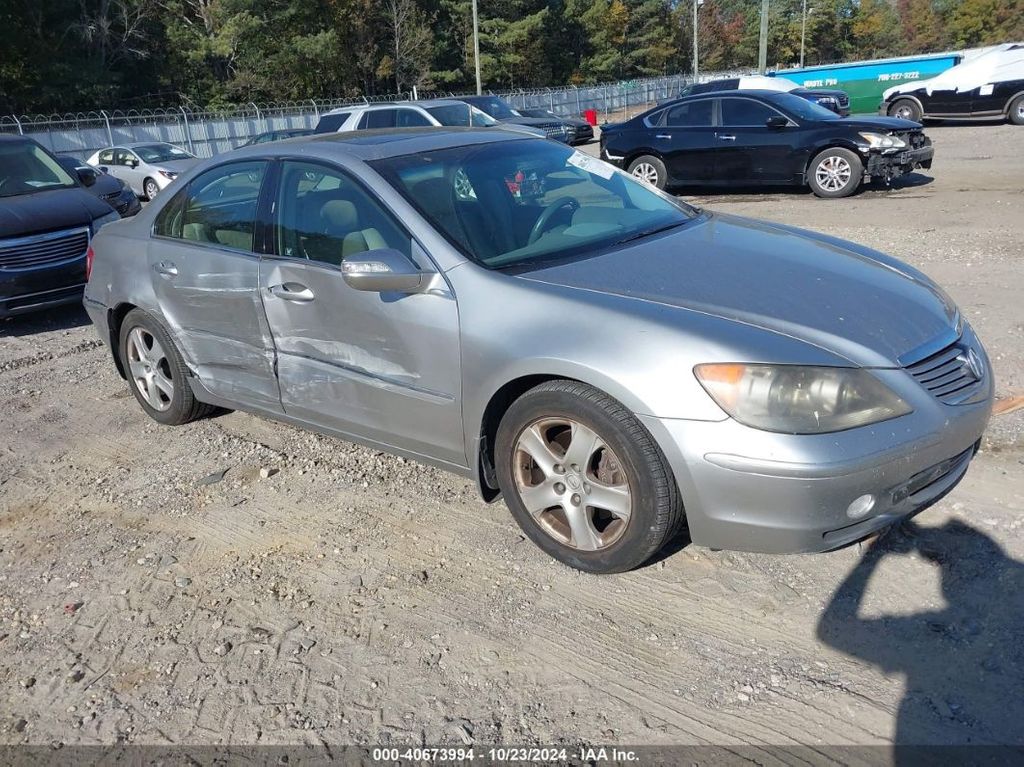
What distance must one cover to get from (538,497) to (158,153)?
65.8 feet

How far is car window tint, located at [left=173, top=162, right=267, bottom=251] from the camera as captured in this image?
166 inches

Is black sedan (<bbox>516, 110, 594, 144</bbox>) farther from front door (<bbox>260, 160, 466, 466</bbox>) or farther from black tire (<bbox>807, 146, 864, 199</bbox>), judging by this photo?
front door (<bbox>260, 160, 466, 466</bbox>)

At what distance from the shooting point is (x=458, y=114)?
59.2 ft

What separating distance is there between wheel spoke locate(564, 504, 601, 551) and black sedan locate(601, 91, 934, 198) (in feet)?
34.2

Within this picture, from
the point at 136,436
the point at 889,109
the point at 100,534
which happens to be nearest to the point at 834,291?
the point at 100,534

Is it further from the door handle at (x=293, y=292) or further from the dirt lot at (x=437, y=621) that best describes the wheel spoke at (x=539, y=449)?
the door handle at (x=293, y=292)

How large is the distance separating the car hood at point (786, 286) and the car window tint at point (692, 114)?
31.8 feet

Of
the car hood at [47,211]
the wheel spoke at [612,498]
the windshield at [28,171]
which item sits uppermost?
the windshield at [28,171]

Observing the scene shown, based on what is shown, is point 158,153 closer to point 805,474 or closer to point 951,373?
point 951,373

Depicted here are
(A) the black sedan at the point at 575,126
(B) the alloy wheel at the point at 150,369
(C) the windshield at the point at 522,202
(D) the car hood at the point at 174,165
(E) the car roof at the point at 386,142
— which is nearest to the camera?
(C) the windshield at the point at 522,202

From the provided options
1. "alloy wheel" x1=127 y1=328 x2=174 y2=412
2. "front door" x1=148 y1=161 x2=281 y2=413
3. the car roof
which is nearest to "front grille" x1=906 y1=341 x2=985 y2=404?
the car roof

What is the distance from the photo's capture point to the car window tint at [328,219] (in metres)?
3.66

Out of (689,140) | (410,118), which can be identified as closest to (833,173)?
(689,140)

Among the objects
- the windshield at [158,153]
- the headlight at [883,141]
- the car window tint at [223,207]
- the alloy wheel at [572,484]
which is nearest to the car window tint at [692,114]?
the headlight at [883,141]
